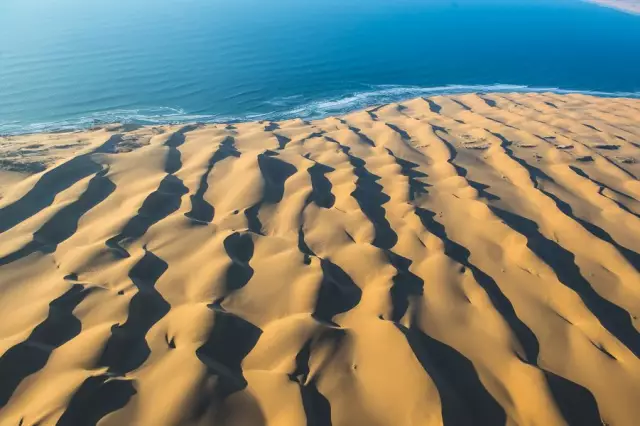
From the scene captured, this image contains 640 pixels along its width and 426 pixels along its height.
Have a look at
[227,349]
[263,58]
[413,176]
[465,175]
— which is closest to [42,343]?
[227,349]

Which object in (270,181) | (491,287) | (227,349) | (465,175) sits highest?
(227,349)

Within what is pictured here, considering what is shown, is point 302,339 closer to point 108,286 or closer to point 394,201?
point 108,286

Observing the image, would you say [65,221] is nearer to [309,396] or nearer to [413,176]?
[309,396]

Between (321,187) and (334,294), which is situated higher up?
(334,294)

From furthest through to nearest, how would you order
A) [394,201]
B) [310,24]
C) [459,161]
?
[310,24] → [459,161] → [394,201]

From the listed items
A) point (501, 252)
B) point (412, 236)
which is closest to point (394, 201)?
point (412, 236)
